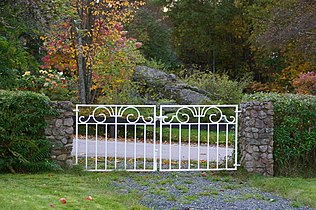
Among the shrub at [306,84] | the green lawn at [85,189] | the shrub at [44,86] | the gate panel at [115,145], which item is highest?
the shrub at [306,84]

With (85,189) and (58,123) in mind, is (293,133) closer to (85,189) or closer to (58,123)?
(85,189)

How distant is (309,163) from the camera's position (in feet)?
26.3

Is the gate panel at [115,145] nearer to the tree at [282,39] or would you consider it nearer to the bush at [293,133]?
the bush at [293,133]

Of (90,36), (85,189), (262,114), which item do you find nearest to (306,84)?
(90,36)

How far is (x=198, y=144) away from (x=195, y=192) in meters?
1.46

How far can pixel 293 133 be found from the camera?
7.91 m

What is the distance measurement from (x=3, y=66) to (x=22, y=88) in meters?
0.59

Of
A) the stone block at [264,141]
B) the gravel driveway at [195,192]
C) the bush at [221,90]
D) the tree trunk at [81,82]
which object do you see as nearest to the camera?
the gravel driveway at [195,192]

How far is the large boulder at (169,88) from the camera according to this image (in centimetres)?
1620

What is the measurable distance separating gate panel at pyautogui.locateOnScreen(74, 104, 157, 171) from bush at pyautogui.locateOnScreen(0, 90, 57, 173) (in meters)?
0.55

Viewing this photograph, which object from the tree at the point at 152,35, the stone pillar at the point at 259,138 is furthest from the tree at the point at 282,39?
the stone pillar at the point at 259,138

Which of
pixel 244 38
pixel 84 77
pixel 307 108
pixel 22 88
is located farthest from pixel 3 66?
pixel 244 38

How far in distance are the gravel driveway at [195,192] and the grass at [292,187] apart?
5.7 inches

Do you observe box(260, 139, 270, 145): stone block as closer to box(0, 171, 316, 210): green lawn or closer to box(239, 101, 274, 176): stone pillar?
box(239, 101, 274, 176): stone pillar
